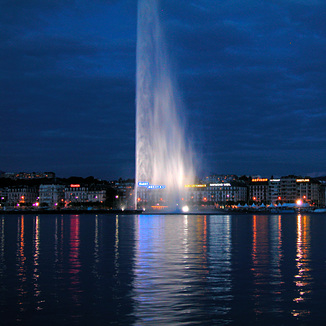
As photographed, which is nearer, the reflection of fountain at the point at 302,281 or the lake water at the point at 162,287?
the lake water at the point at 162,287

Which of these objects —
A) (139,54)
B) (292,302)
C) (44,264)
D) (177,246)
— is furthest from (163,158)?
(292,302)

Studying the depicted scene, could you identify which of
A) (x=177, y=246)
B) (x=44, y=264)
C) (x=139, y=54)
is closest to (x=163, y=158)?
(x=139, y=54)

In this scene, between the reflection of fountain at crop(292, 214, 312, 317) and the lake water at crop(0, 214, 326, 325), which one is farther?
the reflection of fountain at crop(292, 214, 312, 317)

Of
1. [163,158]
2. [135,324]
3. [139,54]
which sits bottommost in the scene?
[135,324]

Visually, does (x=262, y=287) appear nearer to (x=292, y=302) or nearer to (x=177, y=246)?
(x=292, y=302)

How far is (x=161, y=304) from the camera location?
48.3 feet

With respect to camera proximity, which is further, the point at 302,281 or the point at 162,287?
the point at 302,281

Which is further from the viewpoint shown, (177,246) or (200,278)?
(177,246)

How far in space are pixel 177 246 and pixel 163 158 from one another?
72.0 m

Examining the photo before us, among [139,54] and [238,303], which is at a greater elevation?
[139,54]

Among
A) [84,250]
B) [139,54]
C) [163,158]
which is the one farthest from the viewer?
[163,158]

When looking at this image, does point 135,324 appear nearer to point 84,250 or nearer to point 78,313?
point 78,313

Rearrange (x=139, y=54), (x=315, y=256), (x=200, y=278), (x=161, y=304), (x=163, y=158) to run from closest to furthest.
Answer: (x=161, y=304)
(x=200, y=278)
(x=315, y=256)
(x=139, y=54)
(x=163, y=158)

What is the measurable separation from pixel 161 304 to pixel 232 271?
7.11 m
